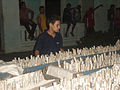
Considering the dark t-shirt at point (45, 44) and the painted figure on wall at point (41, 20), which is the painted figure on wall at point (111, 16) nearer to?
the painted figure on wall at point (41, 20)

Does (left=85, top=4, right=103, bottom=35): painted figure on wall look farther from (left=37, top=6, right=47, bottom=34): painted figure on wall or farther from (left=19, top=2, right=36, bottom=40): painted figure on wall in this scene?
(left=19, top=2, right=36, bottom=40): painted figure on wall

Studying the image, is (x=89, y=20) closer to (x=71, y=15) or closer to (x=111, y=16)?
(x=71, y=15)

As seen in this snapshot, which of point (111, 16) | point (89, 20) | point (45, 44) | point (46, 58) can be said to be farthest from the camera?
point (111, 16)

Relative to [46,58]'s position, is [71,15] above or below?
above

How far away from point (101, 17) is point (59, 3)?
143 inches

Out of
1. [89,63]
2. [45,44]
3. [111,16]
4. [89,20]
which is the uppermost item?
[111,16]

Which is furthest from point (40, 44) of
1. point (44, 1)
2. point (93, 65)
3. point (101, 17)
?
point (101, 17)

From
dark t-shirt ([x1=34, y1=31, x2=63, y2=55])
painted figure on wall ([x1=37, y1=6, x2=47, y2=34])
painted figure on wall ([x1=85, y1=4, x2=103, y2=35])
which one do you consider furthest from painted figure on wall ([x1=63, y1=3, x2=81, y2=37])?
dark t-shirt ([x1=34, y1=31, x2=63, y2=55])

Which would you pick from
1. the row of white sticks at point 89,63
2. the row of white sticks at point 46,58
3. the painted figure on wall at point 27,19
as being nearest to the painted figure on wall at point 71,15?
the painted figure on wall at point 27,19

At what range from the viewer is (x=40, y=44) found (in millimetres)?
3889

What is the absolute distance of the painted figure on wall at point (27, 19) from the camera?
978cm

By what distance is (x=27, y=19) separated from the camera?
394 inches

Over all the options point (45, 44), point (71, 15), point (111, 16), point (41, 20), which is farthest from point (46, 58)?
point (111, 16)

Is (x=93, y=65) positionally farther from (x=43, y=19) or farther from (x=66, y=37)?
(x=66, y=37)
